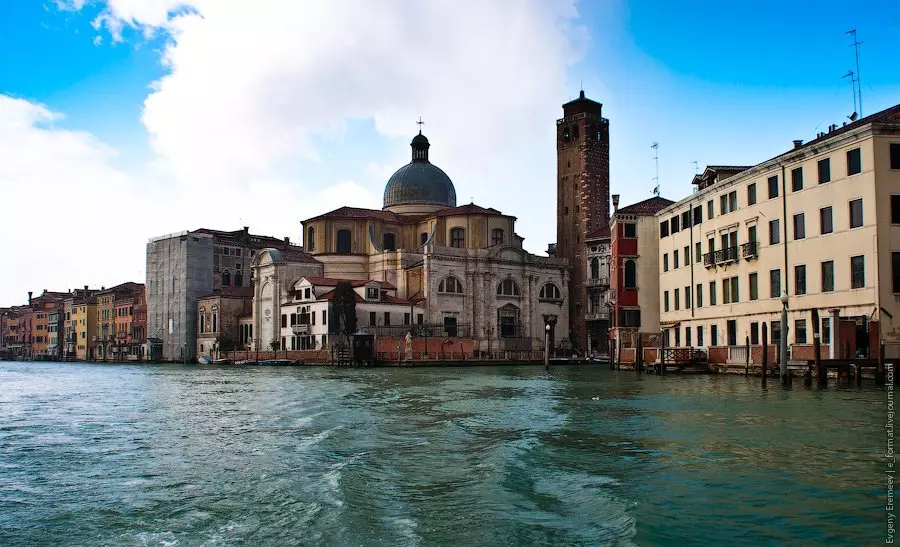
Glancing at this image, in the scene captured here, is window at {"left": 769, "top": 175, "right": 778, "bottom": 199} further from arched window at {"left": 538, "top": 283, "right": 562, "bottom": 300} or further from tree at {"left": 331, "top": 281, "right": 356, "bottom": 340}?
arched window at {"left": 538, "top": 283, "right": 562, "bottom": 300}

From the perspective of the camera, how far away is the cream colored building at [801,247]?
2411cm

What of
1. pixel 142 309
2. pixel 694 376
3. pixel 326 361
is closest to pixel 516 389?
pixel 694 376

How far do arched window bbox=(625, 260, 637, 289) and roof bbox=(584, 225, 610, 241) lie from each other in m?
18.7

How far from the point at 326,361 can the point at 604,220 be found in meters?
24.1

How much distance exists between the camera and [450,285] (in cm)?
6328

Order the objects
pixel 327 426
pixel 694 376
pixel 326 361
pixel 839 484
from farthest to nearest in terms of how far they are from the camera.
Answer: pixel 326 361 < pixel 694 376 < pixel 327 426 < pixel 839 484

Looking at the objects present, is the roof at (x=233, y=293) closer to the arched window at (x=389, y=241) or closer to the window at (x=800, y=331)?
the arched window at (x=389, y=241)

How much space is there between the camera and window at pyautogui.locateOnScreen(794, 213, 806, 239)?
90.0 ft

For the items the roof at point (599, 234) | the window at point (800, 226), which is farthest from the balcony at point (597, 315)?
the window at point (800, 226)

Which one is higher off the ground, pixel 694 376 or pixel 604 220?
pixel 604 220

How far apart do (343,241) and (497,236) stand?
12467 millimetres

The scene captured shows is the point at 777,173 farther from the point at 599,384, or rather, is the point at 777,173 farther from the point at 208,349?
the point at 208,349

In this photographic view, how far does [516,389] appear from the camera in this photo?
27.8m

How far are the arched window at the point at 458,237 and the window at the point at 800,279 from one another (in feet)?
134
